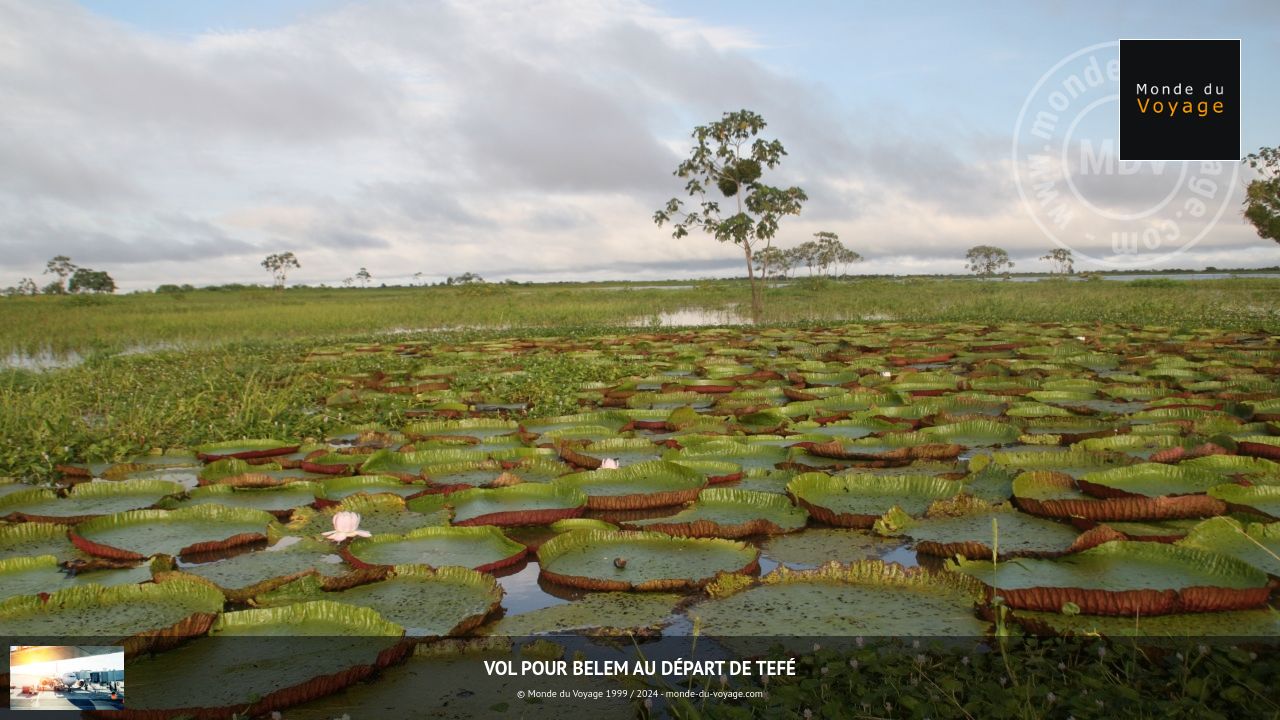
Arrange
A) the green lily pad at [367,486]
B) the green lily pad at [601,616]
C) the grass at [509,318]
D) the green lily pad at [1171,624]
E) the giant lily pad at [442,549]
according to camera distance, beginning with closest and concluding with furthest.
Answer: the green lily pad at [1171,624], the green lily pad at [601,616], the giant lily pad at [442,549], the green lily pad at [367,486], the grass at [509,318]

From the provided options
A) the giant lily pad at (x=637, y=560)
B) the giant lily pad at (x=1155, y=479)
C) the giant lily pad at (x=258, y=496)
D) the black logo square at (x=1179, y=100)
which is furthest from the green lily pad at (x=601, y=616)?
the black logo square at (x=1179, y=100)

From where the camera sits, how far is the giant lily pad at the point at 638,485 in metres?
3.77

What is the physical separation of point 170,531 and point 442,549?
4.57 ft

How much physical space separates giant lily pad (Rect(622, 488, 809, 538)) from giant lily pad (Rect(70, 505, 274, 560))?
1796 mm

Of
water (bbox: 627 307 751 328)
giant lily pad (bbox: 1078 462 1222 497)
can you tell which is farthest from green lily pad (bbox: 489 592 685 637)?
water (bbox: 627 307 751 328)

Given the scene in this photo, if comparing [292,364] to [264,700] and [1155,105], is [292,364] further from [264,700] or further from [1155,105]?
[1155,105]

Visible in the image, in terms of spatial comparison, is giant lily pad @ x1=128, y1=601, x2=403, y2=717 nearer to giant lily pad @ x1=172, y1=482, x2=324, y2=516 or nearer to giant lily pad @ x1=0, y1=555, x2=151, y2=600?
giant lily pad @ x1=0, y1=555, x2=151, y2=600

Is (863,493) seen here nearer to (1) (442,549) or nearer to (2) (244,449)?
(1) (442,549)

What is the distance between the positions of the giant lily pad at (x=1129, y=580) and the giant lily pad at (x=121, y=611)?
8.67ft

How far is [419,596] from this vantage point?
2.75 m

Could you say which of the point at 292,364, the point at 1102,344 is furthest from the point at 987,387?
the point at 292,364

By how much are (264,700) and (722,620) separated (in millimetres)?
1403

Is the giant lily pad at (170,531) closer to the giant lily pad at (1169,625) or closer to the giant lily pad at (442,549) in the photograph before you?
the giant lily pad at (442,549)

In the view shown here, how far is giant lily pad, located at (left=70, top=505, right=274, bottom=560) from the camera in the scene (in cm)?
328
